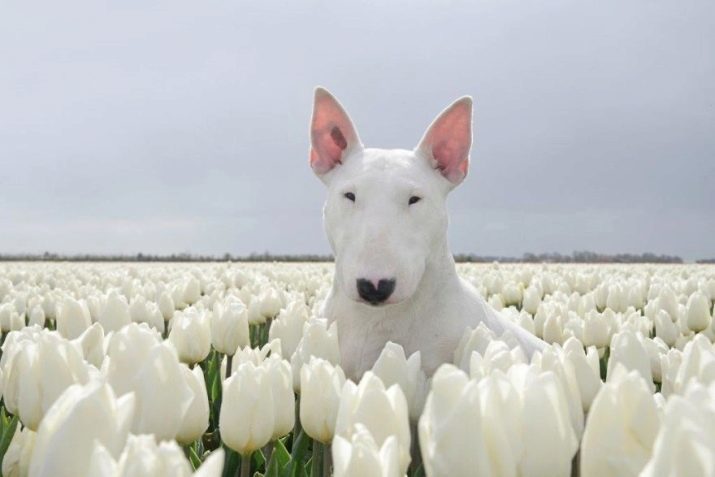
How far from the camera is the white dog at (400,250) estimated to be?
366 centimetres

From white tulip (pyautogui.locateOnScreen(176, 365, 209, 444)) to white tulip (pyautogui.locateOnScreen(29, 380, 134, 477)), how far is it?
0.62 metres

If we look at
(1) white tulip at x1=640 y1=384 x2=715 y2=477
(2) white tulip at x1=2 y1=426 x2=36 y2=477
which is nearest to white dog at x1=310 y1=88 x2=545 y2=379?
(2) white tulip at x1=2 y1=426 x2=36 y2=477

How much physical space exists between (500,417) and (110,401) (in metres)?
0.83

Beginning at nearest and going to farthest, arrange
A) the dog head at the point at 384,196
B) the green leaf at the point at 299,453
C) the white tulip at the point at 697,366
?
the white tulip at the point at 697,366
the green leaf at the point at 299,453
the dog head at the point at 384,196

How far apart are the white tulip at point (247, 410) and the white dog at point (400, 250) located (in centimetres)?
136

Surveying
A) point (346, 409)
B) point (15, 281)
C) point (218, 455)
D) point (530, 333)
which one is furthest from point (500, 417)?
point (15, 281)

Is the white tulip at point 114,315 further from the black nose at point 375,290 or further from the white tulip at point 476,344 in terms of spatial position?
the white tulip at point 476,344

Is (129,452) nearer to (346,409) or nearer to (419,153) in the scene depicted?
(346,409)

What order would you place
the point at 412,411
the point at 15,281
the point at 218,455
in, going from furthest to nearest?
the point at 15,281 < the point at 412,411 < the point at 218,455

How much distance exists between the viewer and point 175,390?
205 centimetres

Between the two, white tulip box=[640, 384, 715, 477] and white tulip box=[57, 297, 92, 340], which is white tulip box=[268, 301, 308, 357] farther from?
white tulip box=[640, 384, 715, 477]

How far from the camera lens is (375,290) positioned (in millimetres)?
3514

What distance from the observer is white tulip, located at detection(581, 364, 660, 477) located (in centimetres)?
148

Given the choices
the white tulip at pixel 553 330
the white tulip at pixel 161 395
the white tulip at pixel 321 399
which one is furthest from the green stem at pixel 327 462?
the white tulip at pixel 553 330
